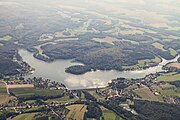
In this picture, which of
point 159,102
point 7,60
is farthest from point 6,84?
point 159,102

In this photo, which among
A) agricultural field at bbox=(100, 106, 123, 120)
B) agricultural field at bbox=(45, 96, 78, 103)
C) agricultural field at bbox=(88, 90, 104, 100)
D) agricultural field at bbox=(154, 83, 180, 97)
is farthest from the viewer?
agricultural field at bbox=(154, 83, 180, 97)

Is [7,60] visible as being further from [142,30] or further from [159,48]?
[142,30]

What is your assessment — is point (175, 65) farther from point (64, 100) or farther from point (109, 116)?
point (109, 116)

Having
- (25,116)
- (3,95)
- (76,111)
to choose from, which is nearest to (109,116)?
(76,111)

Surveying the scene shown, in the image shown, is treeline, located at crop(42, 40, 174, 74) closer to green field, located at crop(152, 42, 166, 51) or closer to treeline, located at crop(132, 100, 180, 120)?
green field, located at crop(152, 42, 166, 51)

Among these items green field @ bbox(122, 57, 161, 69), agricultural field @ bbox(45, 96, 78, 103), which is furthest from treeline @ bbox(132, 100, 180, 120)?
green field @ bbox(122, 57, 161, 69)
